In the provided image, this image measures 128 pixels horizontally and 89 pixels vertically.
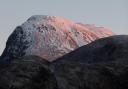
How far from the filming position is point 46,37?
42750 millimetres

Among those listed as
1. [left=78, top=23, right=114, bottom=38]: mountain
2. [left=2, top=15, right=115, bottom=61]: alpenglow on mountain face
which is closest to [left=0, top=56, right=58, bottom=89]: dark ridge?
[left=2, top=15, right=115, bottom=61]: alpenglow on mountain face

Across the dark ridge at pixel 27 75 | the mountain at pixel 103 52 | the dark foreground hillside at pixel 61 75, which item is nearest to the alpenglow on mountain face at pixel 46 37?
the mountain at pixel 103 52

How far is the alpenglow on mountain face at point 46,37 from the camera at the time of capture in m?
40.7

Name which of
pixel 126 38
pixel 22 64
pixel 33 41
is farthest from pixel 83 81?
pixel 33 41

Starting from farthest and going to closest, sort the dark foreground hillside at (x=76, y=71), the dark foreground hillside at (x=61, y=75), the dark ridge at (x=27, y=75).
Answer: the dark foreground hillside at (x=76, y=71) < the dark foreground hillside at (x=61, y=75) < the dark ridge at (x=27, y=75)

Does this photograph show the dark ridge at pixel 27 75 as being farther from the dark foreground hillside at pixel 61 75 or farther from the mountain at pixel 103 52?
the mountain at pixel 103 52

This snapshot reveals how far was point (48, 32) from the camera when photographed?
4278cm

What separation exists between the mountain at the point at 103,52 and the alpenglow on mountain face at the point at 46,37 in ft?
59.8

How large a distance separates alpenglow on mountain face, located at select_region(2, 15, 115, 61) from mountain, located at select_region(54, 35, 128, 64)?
1822 cm

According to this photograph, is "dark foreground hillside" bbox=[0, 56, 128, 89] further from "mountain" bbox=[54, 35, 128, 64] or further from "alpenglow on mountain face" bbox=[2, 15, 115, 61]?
"alpenglow on mountain face" bbox=[2, 15, 115, 61]

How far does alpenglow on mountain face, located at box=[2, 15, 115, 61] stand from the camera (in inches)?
1604

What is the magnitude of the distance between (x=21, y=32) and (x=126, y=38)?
23.9 metres

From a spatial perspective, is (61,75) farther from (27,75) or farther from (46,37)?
(46,37)

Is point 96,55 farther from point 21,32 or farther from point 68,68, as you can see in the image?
point 21,32
